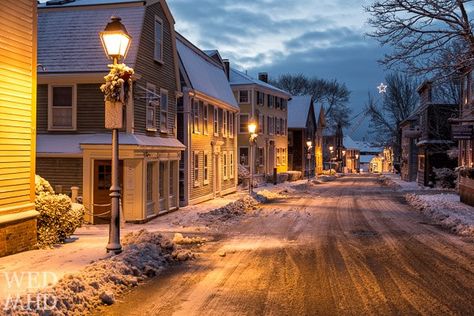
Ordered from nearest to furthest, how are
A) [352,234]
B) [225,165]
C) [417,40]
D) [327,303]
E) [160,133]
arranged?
[327,303]
[352,234]
[417,40]
[160,133]
[225,165]

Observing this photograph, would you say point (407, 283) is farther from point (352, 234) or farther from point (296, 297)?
point (352, 234)

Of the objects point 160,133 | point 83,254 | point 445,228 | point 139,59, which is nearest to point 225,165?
point 160,133

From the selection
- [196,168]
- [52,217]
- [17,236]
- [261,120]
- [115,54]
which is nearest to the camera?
[115,54]

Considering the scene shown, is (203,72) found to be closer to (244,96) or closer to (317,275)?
(244,96)

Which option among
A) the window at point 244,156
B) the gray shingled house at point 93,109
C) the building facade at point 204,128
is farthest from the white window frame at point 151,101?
the window at point 244,156

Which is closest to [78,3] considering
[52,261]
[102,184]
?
[102,184]

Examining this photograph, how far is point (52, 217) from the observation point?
1328 centimetres

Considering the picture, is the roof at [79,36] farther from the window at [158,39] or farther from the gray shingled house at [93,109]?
the window at [158,39]

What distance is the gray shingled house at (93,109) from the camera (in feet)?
64.5

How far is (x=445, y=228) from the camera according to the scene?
18.8 m

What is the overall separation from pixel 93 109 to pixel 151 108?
2610 millimetres

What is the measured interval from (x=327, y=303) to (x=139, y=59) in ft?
47.1

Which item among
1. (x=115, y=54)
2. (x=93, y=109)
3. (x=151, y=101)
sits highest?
(x=151, y=101)

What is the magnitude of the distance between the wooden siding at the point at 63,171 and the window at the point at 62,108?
126cm
